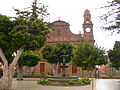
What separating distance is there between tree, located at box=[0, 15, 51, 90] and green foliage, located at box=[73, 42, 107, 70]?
10312mm

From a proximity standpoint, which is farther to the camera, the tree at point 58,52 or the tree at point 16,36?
the tree at point 58,52

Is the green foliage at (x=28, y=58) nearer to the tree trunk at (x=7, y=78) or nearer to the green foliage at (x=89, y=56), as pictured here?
the green foliage at (x=89, y=56)

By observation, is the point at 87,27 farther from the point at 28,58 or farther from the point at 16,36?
the point at 16,36

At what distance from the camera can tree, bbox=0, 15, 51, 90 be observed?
41.7 ft

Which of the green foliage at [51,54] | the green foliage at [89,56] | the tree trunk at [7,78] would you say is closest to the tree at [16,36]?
the tree trunk at [7,78]

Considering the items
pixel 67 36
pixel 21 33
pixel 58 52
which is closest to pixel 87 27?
pixel 67 36

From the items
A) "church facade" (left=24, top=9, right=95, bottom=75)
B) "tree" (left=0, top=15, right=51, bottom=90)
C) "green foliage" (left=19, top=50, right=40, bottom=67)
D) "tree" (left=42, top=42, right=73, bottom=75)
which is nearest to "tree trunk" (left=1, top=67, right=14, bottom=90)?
"tree" (left=0, top=15, right=51, bottom=90)

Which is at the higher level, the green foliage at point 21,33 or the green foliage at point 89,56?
the green foliage at point 21,33

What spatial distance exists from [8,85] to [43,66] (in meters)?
27.8

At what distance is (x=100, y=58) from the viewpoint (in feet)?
75.5

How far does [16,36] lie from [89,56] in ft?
40.9

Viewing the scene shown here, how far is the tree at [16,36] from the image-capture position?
12.7 m

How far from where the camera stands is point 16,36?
41.6ft

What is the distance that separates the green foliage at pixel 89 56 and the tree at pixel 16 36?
10312mm
